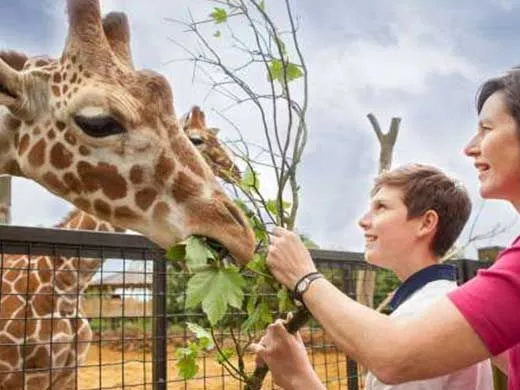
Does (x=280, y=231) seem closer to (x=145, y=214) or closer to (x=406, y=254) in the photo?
(x=406, y=254)

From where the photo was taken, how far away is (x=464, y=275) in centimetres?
394

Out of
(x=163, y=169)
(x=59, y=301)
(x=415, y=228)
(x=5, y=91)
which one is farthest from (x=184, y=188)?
(x=59, y=301)

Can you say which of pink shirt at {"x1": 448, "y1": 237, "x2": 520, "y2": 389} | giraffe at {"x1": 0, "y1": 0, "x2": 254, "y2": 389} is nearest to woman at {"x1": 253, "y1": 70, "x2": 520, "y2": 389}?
pink shirt at {"x1": 448, "y1": 237, "x2": 520, "y2": 389}

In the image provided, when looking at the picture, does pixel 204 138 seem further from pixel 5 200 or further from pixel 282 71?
pixel 282 71

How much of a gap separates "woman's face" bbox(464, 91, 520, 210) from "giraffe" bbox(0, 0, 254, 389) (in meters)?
0.82

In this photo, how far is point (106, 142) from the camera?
203 centimetres

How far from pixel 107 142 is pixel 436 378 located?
1131 mm

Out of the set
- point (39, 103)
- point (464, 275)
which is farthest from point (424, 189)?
point (464, 275)

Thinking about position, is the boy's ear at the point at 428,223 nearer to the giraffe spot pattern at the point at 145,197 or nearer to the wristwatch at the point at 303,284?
the wristwatch at the point at 303,284

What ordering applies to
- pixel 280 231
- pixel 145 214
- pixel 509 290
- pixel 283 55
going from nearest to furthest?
pixel 509 290 → pixel 280 231 → pixel 283 55 → pixel 145 214

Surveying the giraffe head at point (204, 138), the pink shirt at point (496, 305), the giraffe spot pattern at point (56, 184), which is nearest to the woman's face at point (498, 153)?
the pink shirt at point (496, 305)

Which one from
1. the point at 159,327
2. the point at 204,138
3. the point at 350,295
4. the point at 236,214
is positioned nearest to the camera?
the point at 236,214

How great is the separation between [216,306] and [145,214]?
75 centimetres

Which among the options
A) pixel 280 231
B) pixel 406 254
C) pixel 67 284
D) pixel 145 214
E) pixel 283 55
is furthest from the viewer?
pixel 67 284
